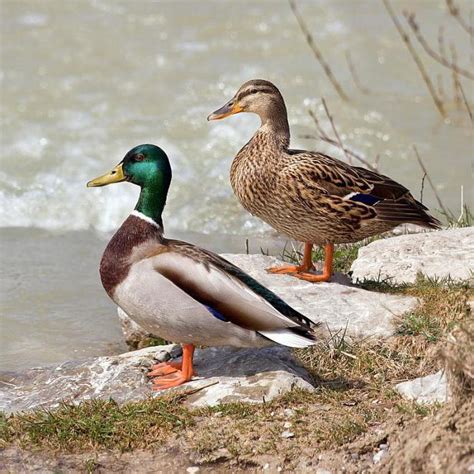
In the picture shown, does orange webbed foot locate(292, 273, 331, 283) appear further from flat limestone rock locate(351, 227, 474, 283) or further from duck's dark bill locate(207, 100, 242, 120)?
duck's dark bill locate(207, 100, 242, 120)

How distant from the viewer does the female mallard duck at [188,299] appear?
5090mm

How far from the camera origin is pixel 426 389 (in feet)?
16.3

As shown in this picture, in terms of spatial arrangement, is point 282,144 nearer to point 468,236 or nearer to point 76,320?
point 468,236

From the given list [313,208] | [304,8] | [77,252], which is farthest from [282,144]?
[304,8]

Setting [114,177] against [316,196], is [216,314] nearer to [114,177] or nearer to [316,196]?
[114,177]

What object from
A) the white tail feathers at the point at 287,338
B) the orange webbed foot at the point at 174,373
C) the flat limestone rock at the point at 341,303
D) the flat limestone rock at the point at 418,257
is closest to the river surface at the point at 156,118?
the flat limestone rock at the point at 341,303

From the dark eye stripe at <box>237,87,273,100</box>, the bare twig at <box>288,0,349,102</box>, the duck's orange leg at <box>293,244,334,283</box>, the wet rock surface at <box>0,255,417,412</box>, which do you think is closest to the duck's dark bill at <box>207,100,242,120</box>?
the dark eye stripe at <box>237,87,273,100</box>

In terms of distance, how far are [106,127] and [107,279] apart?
6714 mm

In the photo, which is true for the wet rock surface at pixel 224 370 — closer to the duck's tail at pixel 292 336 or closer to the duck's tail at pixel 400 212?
the duck's tail at pixel 292 336

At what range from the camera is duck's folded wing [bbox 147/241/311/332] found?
16.6ft

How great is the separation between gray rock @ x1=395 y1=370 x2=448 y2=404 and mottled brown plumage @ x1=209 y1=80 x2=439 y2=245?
1.47 meters

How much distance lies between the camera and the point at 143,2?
15.1 meters

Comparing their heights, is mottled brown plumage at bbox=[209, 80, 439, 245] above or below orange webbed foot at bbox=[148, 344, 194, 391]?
above

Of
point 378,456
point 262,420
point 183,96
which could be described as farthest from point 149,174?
point 183,96
